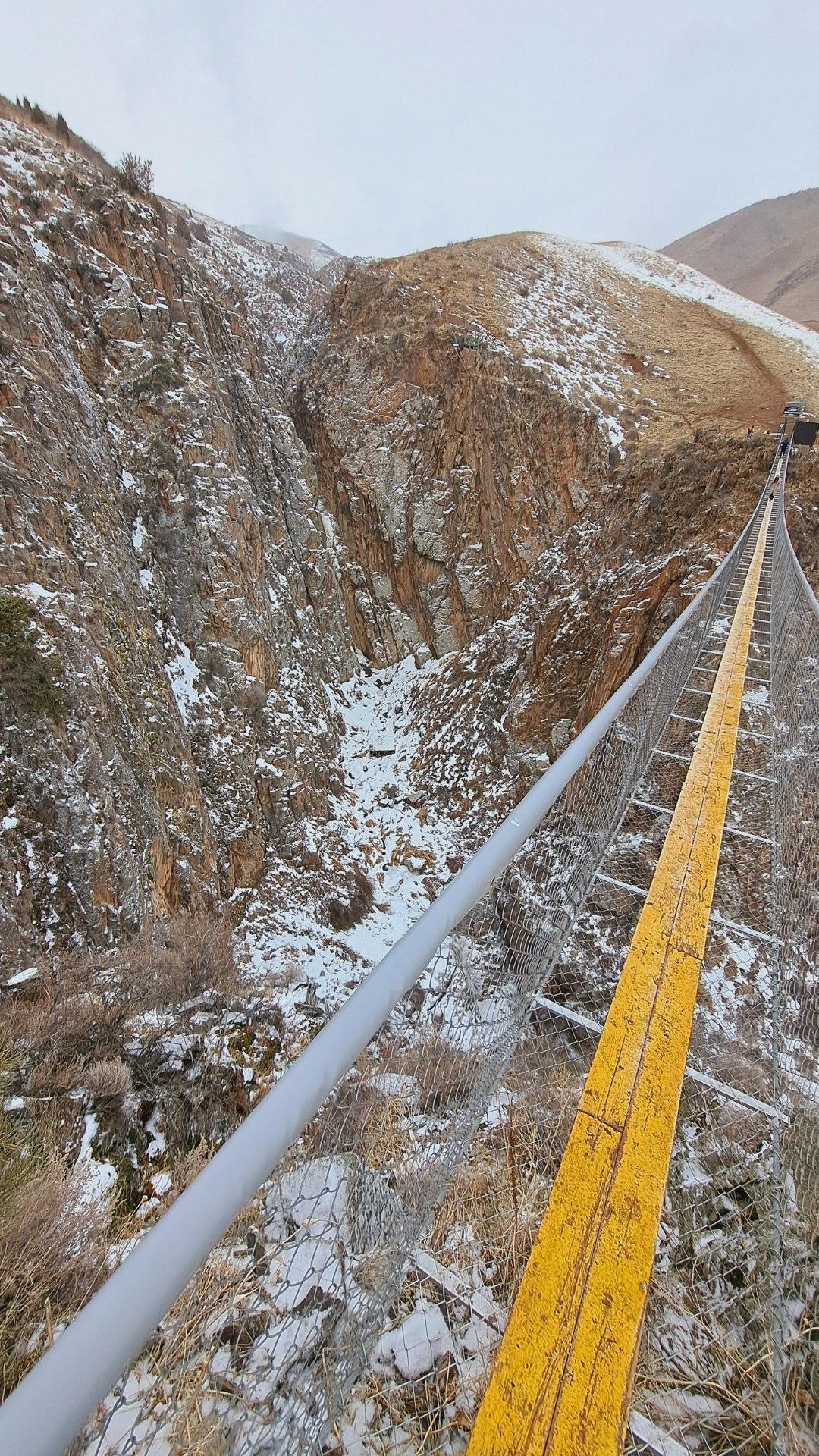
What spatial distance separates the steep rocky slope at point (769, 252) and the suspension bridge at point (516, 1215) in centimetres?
7485

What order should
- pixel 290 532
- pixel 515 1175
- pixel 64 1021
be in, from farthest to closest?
pixel 290 532 < pixel 64 1021 < pixel 515 1175

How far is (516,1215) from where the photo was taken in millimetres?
1914

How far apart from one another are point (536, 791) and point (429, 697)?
17.6m

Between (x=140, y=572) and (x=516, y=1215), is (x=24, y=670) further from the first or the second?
(x=516, y=1215)

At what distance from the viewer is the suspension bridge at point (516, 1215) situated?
1.36 metres

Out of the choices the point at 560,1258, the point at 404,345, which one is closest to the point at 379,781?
the point at 560,1258

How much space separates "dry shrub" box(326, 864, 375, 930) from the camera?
1302cm

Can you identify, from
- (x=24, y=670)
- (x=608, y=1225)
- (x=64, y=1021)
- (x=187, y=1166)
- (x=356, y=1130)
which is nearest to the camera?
(x=608, y=1225)

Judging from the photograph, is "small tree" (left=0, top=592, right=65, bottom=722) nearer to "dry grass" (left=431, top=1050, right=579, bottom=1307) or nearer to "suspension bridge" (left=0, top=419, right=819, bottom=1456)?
"suspension bridge" (left=0, top=419, right=819, bottom=1456)

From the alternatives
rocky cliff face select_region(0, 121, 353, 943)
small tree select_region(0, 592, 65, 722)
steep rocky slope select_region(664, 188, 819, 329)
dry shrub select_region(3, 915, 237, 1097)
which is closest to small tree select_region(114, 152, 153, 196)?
rocky cliff face select_region(0, 121, 353, 943)

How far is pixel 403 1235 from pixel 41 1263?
210 centimetres

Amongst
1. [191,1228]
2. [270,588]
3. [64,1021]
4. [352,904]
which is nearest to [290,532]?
[270,588]

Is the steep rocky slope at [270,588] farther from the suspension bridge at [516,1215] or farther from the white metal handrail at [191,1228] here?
the white metal handrail at [191,1228]

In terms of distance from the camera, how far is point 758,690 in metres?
5.30
